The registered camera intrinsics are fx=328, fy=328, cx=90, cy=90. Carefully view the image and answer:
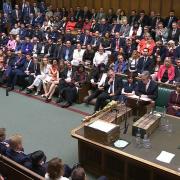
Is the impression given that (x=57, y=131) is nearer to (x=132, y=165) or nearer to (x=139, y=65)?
Result: (x=132, y=165)

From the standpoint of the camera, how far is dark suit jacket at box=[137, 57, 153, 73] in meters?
8.77

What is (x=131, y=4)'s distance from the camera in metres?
13.0

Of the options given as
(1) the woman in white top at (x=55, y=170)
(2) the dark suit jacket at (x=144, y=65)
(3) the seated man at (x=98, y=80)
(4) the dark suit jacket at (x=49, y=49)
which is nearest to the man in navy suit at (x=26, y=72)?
(4) the dark suit jacket at (x=49, y=49)

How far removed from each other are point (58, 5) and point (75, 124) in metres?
9.38

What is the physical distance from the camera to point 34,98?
8844 millimetres

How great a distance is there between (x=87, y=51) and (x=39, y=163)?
6.44 metres

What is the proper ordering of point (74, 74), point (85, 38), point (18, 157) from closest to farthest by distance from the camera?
point (18, 157)
point (74, 74)
point (85, 38)

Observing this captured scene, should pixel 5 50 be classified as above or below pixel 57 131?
above

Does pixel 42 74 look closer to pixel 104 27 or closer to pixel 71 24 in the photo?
pixel 104 27

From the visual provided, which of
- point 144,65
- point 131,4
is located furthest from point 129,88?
point 131,4

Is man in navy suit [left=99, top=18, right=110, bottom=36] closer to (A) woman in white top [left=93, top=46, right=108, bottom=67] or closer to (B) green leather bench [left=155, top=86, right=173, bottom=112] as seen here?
(A) woman in white top [left=93, top=46, right=108, bottom=67]

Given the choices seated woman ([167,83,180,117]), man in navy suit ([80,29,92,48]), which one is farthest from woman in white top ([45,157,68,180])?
man in navy suit ([80,29,92,48])

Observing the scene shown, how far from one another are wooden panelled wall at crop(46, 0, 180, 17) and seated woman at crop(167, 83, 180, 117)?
605 cm

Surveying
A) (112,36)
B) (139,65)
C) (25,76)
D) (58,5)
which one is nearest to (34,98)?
(25,76)
